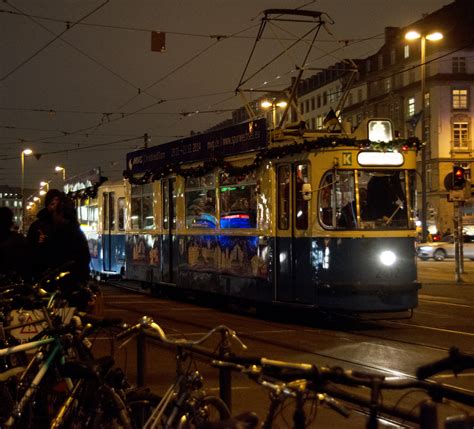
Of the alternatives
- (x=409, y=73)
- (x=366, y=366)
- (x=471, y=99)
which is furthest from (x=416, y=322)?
(x=409, y=73)

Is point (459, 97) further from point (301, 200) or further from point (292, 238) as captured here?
point (292, 238)

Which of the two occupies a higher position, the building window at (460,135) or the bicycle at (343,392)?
the building window at (460,135)

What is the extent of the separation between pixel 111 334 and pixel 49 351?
535 mm

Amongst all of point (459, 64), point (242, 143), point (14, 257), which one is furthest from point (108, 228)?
point (459, 64)

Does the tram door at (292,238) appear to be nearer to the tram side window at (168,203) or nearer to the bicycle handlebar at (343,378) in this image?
the tram side window at (168,203)

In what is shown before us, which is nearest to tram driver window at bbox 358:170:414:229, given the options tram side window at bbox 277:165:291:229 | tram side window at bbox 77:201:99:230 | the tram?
tram side window at bbox 277:165:291:229

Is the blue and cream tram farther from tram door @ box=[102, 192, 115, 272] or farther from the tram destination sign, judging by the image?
tram door @ box=[102, 192, 115, 272]

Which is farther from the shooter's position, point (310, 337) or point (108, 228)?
point (108, 228)

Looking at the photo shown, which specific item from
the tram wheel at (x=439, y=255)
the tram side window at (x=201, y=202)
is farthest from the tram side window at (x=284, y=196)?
the tram wheel at (x=439, y=255)

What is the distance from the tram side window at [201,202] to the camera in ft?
53.0

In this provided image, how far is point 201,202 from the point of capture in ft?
54.7

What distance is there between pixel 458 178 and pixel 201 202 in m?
10.1

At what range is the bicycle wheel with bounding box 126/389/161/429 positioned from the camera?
4.82 meters

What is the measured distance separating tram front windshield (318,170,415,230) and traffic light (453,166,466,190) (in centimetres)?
1084
